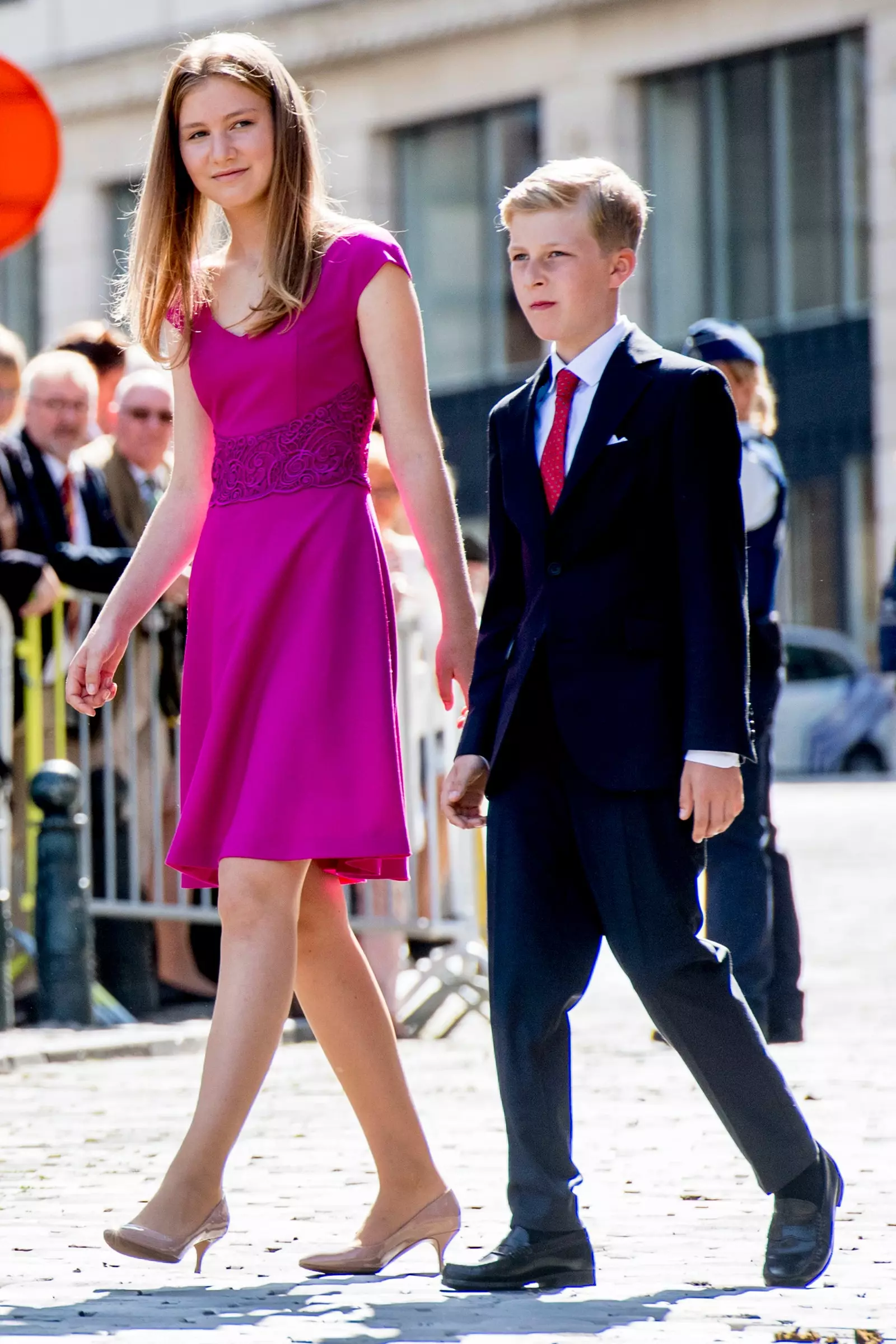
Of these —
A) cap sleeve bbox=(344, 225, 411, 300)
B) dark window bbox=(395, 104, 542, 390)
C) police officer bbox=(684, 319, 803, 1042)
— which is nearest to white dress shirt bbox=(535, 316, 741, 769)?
cap sleeve bbox=(344, 225, 411, 300)

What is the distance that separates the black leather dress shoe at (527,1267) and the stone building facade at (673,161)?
2331 cm

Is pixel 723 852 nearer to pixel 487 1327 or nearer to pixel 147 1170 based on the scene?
pixel 147 1170

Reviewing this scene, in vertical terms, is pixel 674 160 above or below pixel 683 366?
above

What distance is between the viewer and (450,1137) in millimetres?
5598

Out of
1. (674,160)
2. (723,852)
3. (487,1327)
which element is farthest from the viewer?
(674,160)

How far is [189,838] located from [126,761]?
431 cm

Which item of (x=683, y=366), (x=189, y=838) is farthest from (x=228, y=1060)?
(x=683, y=366)

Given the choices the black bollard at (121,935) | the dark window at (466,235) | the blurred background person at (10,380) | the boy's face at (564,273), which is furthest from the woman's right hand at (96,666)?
the dark window at (466,235)

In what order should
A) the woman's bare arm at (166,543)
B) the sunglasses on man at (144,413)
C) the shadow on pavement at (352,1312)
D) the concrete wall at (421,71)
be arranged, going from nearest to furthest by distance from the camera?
the shadow on pavement at (352,1312) → the woman's bare arm at (166,543) → the sunglasses on man at (144,413) → the concrete wall at (421,71)

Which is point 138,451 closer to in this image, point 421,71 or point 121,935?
point 121,935

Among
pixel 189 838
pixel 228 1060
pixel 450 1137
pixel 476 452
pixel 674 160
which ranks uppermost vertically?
pixel 674 160

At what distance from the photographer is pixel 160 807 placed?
8.10 meters

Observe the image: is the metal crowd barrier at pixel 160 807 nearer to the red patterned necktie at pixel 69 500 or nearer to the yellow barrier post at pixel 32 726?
the yellow barrier post at pixel 32 726

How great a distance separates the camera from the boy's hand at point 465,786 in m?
3.85
